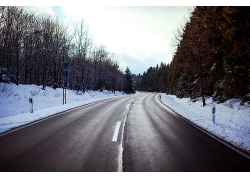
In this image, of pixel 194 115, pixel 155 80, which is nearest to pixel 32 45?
pixel 194 115

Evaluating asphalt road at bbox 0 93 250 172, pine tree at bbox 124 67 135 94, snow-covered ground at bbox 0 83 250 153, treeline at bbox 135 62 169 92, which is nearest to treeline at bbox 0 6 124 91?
snow-covered ground at bbox 0 83 250 153

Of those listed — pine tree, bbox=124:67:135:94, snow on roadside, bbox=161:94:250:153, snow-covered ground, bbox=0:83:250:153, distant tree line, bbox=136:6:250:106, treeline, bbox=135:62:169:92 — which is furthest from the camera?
treeline, bbox=135:62:169:92

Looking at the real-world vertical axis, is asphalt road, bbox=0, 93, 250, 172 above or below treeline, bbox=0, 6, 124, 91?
below

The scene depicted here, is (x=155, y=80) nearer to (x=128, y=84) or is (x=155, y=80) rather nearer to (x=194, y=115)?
(x=128, y=84)

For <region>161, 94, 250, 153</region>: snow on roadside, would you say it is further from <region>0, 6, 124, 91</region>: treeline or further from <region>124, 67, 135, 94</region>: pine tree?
<region>124, 67, 135, 94</region>: pine tree

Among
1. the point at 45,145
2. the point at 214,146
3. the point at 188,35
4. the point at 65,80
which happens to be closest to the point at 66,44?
the point at 65,80

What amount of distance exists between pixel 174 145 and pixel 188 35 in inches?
582

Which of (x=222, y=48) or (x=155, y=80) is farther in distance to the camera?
(x=155, y=80)

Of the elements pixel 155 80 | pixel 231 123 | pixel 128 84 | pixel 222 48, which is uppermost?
pixel 155 80

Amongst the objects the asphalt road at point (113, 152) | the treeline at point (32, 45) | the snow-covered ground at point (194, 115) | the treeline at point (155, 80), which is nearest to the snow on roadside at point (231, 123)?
the snow-covered ground at point (194, 115)

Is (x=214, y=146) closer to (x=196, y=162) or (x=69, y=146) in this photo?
(x=196, y=162)

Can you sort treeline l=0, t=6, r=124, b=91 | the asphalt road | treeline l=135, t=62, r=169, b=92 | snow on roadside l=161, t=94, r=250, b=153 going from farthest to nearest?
treeline l=135, t=62, r=169, b=92 < treeline l=0, t=6, r=124, b=91 < snow on roadside l=161, t=94, r=250, b=153 < the asphalt road

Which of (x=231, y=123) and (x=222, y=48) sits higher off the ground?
(x=222, y=48)

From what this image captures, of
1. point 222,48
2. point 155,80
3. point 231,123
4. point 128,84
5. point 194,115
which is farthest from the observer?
point 155,80
